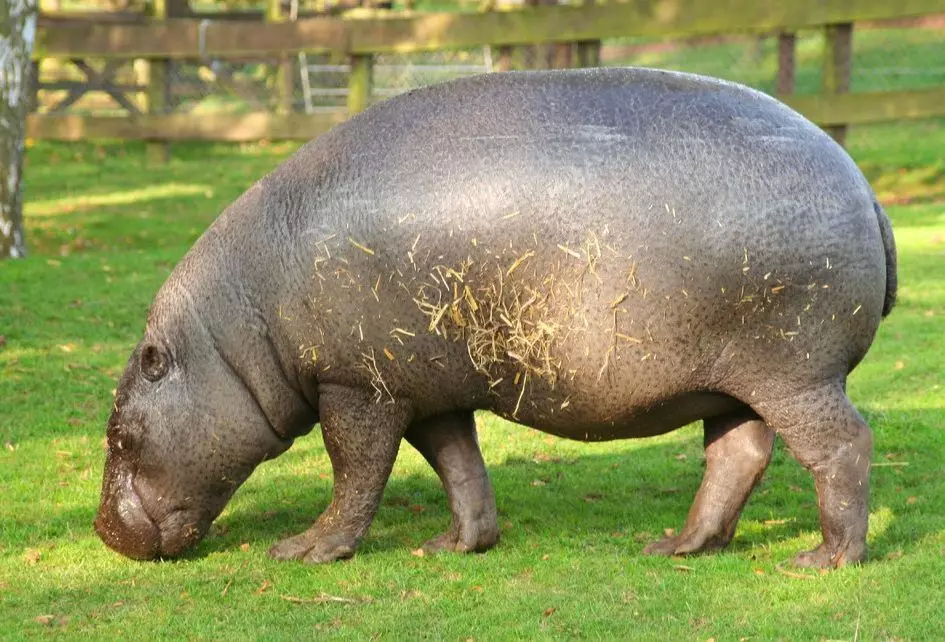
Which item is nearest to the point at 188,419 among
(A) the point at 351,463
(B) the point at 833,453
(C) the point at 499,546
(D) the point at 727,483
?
(A) the point at 351,463

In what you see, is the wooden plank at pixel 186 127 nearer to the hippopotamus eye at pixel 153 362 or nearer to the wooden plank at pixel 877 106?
the wooden plank at pixel 877 106

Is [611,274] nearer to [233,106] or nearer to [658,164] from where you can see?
[658,164]

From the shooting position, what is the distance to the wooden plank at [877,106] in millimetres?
13742

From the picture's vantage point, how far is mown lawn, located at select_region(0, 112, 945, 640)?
4.93 metres

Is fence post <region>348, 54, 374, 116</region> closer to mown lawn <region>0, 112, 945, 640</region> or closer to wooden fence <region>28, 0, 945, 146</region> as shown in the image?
wooden fence <region>28, 0, 945, 146</region>

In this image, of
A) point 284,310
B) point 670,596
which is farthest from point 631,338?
point 284,310

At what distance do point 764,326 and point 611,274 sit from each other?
2.01 feet

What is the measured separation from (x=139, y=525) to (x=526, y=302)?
77.5 inches

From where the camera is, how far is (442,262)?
5.21 m

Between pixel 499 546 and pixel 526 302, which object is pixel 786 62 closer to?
pixel 499 546

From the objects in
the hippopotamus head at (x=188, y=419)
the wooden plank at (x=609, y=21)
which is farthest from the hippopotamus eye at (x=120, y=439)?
the wooden plank at (x=609, y=21)

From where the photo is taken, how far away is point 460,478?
19.6 feet

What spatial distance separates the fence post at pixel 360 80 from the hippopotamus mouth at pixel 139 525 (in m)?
10.4

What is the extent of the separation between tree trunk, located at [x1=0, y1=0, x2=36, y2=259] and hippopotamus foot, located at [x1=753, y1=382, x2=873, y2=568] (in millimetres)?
7807
